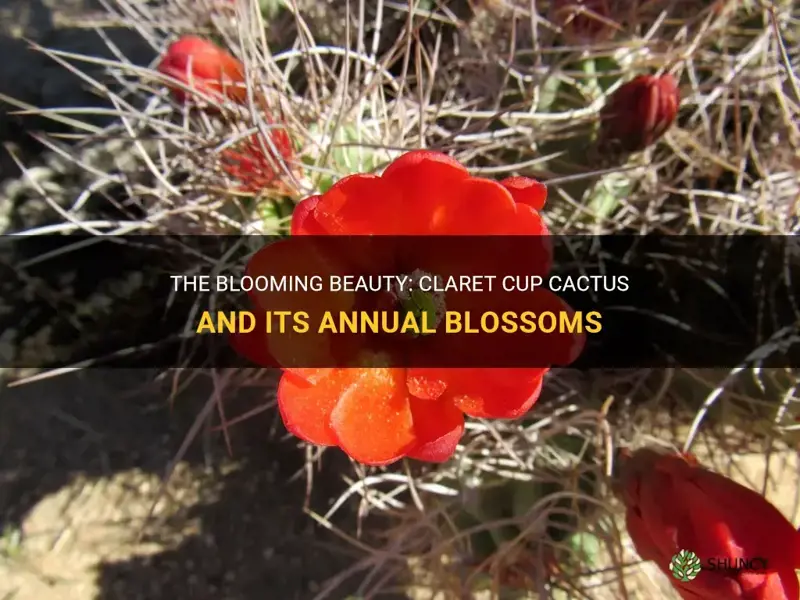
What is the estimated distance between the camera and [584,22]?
0.98m

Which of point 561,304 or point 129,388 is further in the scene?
point 129,388

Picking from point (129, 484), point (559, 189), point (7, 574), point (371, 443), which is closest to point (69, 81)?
point (129, 484)

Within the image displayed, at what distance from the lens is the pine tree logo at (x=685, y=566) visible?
2.08 ft

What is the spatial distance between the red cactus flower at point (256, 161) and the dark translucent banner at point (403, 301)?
9cm

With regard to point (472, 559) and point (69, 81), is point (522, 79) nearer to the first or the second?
point (472, 559)

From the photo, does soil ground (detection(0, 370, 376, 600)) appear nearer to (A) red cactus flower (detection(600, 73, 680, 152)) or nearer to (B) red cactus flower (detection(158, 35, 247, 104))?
(B) red cactus flower (detection(158, 35, 247, 104))

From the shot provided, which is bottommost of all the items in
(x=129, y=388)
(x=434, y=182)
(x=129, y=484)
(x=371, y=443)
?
(x=129, y=484)

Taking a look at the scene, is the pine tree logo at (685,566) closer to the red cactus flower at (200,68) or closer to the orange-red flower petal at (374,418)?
the orange-red flower petal at (374,418)

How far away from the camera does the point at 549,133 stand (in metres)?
0.95

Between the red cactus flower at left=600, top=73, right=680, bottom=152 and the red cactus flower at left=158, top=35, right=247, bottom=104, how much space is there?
477 millimetres

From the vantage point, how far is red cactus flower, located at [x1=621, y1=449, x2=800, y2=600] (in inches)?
24.0

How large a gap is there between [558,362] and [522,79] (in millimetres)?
547

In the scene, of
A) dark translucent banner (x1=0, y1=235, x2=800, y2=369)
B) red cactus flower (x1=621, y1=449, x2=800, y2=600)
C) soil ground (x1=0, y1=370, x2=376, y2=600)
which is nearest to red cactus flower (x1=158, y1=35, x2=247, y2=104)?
dark translucent banner (x1=0, y1=235, x2=800, y2=369)

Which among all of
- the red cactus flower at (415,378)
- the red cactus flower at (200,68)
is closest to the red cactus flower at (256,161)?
the red cactus flower at (200,68)
